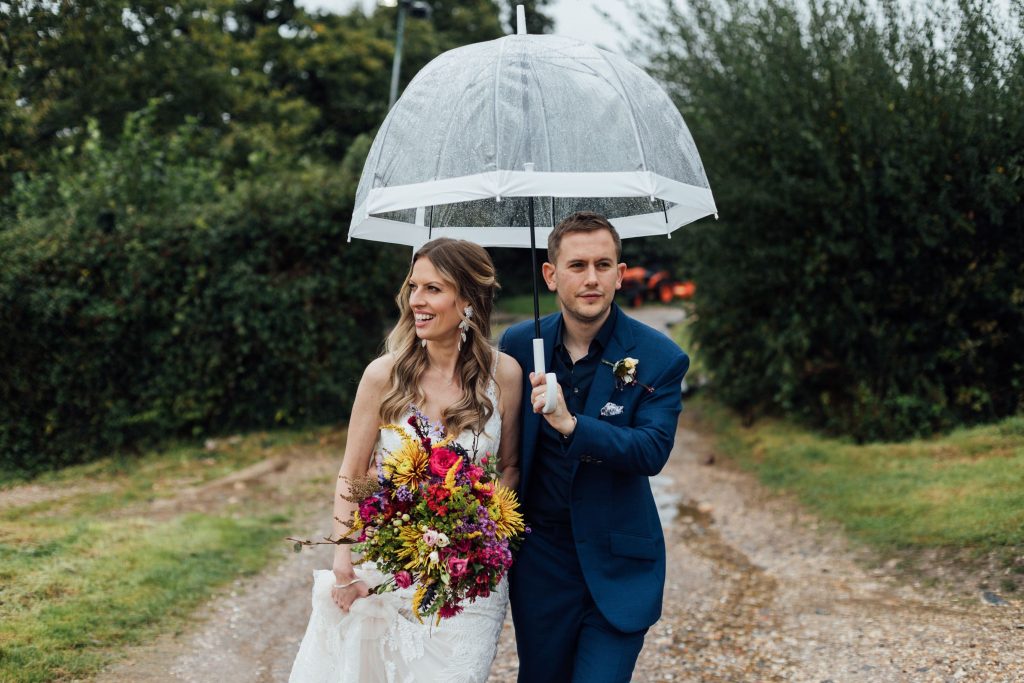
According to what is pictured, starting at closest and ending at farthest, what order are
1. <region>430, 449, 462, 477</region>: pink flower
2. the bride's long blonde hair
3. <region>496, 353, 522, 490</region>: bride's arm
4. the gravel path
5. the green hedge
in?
<region>430, 449, 462, 477</region>: pink flower
the bride's long blonde hair
<region>496, 353, 522, 490</region>: bride's arm
the gravel path
the green hedge

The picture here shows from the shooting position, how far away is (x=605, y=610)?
3.18 metres

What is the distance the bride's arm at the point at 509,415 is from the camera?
349 centimetres

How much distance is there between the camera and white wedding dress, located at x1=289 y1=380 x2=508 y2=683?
3.27m

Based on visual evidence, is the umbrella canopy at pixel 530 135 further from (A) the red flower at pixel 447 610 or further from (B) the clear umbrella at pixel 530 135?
(A) the red flower at pixel 447 610

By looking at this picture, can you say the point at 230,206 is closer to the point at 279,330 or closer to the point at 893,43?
the point at 279,330

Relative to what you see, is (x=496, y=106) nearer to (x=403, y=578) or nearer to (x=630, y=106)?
(x=630, y=106)

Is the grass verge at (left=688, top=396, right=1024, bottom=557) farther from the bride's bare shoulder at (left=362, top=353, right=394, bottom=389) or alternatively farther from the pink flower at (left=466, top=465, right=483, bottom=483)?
the bride's bare shoulder at (left=362, top=353, right=394, bottom=389)

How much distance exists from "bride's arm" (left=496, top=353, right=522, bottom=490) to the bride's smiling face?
0.97 ft

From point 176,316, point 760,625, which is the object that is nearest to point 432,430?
point 760,625

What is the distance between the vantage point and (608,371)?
330 cm

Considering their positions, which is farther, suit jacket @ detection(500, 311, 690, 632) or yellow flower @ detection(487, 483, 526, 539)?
suit jacket @ detection(500, 311, 690, 632)

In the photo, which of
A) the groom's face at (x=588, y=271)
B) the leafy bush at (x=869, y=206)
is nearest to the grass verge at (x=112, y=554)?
the groom's face at (x=588, y=271)

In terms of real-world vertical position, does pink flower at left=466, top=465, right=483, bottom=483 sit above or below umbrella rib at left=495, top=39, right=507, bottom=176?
below

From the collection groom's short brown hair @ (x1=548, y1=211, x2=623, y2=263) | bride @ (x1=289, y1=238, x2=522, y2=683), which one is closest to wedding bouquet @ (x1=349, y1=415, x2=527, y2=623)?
bride @ (x1=289, y1=238, x2=522, y2=683)
